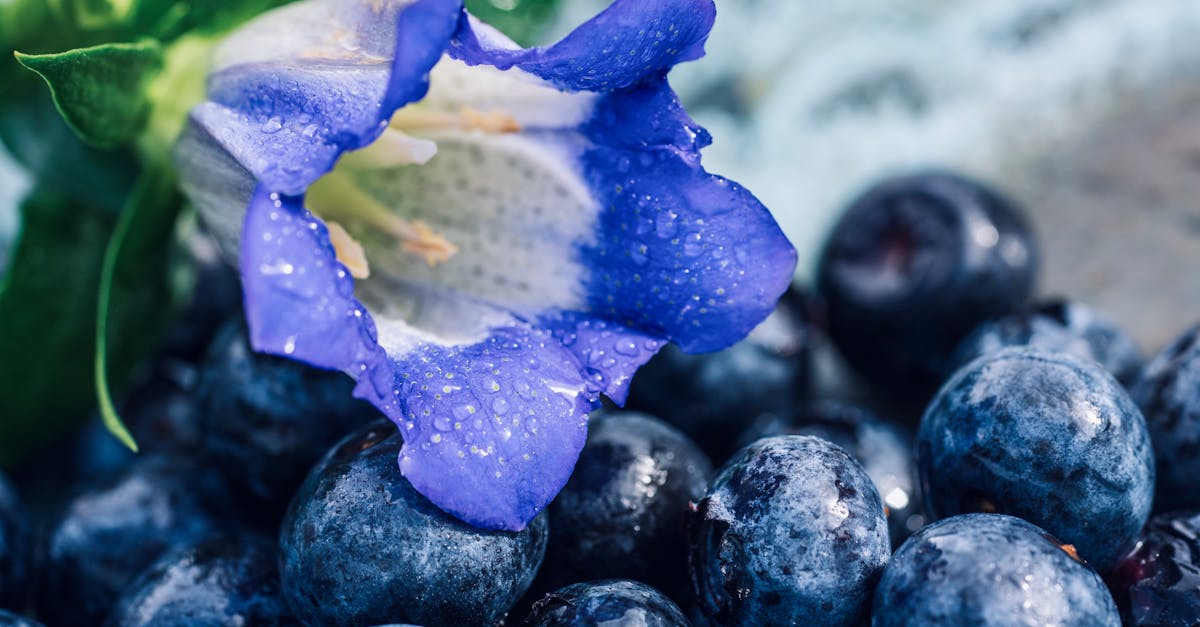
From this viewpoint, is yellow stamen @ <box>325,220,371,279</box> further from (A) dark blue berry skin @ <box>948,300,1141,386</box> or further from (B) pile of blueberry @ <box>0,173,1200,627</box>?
(A) dark blue berry skin @ <box>948,300,1141,386</box>

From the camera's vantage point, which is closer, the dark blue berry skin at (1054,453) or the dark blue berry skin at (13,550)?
the dark blue berry skin at (1054,453)

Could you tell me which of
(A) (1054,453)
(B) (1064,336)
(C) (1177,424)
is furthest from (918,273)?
(A) (1054,453)

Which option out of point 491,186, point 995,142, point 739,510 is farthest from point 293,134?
point 995,142

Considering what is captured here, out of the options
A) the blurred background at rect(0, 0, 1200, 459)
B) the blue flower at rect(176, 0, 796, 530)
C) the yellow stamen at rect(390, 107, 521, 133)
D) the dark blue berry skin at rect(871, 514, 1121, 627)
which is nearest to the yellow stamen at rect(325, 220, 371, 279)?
the blue flower at rect(176, 0, 796, 530)

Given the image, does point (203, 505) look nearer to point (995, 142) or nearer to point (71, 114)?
point (71, 114)

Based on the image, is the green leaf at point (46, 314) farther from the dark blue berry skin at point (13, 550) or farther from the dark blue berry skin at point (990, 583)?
the dark blue berry skin at point (990, 583)

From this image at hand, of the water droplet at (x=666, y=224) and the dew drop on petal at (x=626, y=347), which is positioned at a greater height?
the water droplet at (x=666, y=224)

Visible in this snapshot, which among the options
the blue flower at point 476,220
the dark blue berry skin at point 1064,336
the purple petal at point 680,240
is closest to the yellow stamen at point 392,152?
the blue flower at point 476,220
